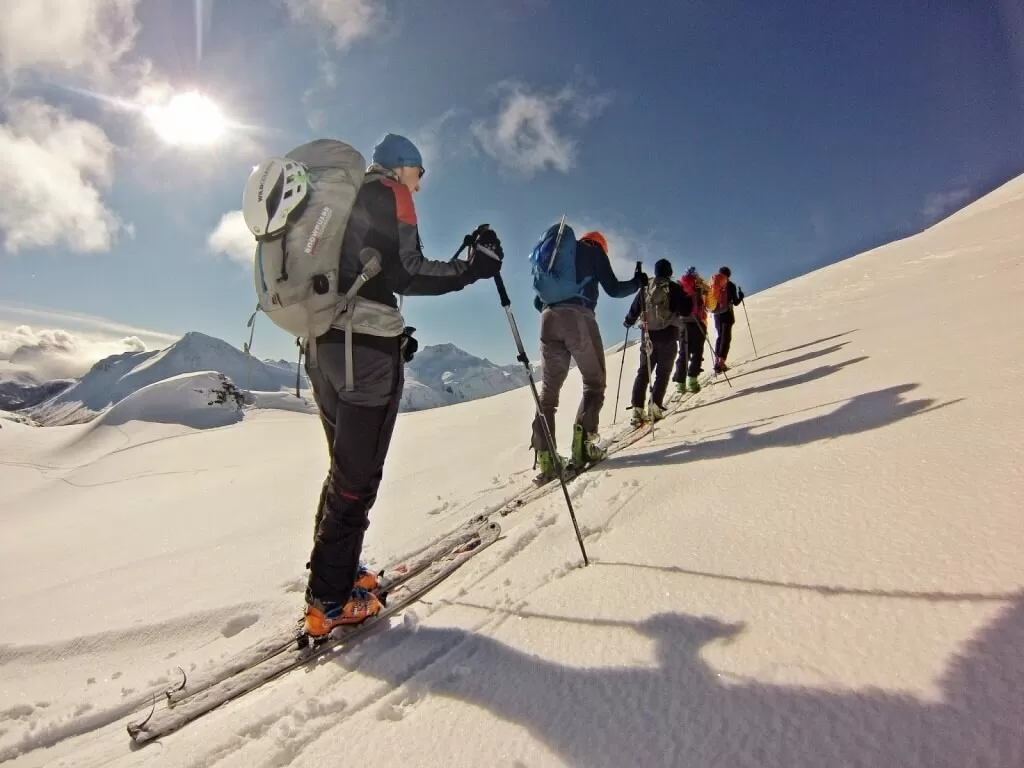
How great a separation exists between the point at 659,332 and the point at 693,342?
3004mm

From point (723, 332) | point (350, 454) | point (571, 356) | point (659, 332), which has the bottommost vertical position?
point (350, 454)

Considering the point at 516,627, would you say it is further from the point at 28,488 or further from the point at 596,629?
the point at 28,488

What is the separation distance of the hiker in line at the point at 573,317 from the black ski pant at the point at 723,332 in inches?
231

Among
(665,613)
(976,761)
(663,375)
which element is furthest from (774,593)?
(663,375)

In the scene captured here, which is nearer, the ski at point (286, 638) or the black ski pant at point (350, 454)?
the ski at point (286, 638)

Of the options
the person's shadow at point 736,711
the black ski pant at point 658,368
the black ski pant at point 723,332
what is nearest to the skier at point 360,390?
the person's shadow at point 736,711

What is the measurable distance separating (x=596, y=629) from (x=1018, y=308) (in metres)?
6.78

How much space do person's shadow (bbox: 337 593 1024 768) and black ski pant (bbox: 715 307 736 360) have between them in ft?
32.4

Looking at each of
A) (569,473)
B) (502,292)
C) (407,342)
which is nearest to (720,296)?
(569,473)

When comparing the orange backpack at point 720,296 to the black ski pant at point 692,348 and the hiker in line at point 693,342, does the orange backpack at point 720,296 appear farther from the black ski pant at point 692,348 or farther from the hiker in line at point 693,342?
the black ski pant at point 692,348

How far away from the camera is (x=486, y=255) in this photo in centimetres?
307

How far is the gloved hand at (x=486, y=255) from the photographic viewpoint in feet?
9.97

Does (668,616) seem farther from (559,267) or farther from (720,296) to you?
(720,296)

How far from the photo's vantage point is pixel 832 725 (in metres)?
1.16
